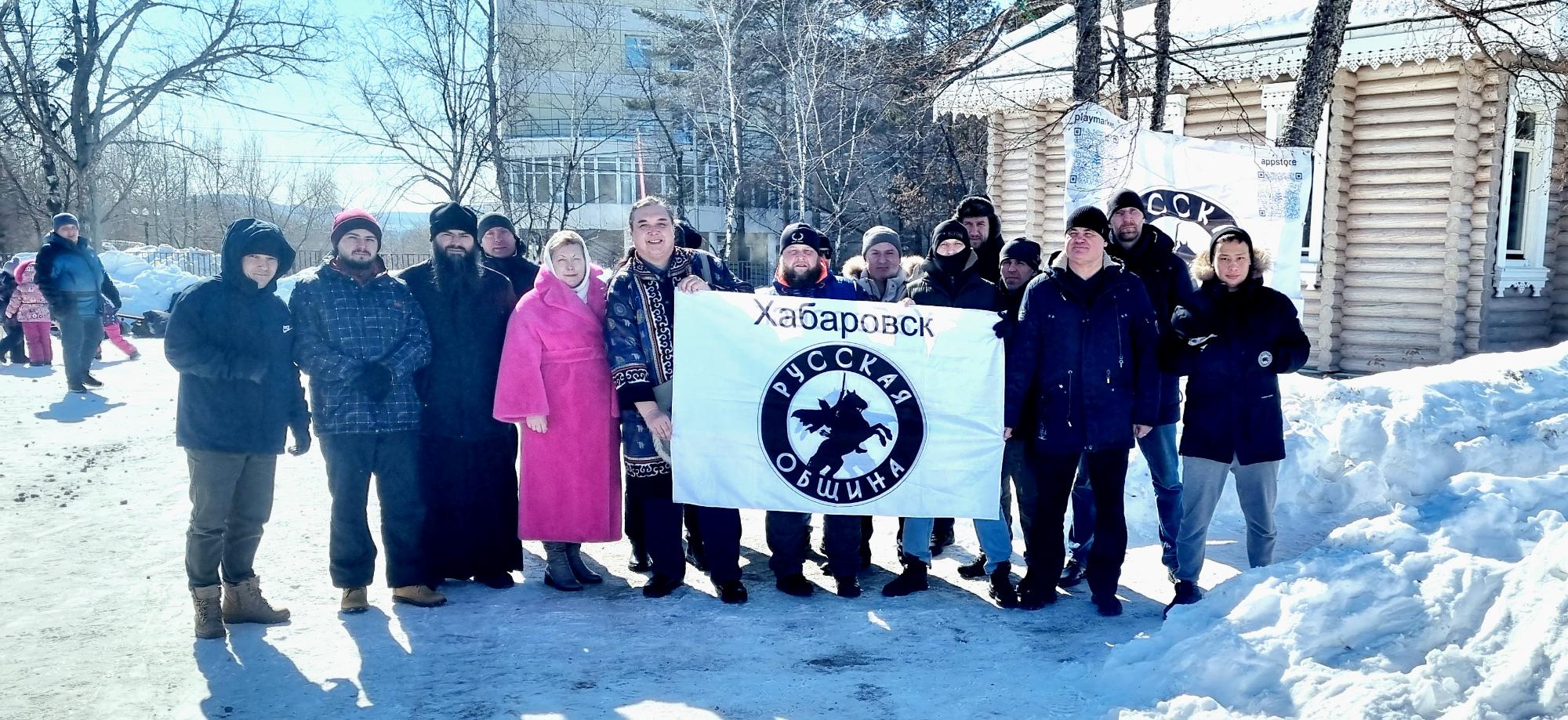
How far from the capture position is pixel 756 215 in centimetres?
3762

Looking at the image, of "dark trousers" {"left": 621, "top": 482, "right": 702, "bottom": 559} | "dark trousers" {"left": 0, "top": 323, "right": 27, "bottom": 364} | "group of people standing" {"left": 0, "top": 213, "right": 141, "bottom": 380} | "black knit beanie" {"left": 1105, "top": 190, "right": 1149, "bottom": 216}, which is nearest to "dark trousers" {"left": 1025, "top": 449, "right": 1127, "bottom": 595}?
"black knit beanie" {"left": 1105, "top": 190, "right": 1149, "bottom": 216}

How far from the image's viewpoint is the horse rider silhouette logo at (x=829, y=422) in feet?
16.1

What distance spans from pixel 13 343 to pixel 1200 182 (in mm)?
15702

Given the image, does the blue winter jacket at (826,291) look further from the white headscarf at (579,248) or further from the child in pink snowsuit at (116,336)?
the child in pink snowsuit at (116,336)

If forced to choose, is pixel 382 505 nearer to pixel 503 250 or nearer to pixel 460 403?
pixel 460 403

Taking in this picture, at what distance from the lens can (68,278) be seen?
11453 mm

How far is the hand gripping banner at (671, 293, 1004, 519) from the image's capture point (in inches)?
193

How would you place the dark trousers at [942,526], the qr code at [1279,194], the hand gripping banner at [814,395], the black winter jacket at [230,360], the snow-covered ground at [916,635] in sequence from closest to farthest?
the snow-covered ground at [916,635]
the black winter jacket at [230,360]
the hand gripping banner at [814,395]
the dark trousers at [942,526]
the qr code at [1279,194]

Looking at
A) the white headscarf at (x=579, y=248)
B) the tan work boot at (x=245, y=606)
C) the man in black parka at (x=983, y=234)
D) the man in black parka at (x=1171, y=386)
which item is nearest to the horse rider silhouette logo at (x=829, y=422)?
the man in black parka at (x=983, y=234)

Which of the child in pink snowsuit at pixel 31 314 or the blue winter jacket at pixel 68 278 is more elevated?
the blue winter jacket at pixel 68 278

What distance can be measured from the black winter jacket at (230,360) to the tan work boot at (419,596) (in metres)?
0.88

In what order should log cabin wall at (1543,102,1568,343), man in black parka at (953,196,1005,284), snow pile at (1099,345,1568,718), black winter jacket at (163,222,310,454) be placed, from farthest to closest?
1. log cabin wall at (1543,102,1568,343)
2. man in black parka at (953,196,1005,284)
3. black winter jacket at (163,222,310,454)
4. snow pile at (1099,345,1568,718)

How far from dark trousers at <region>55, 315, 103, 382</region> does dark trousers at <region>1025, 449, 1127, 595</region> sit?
1147 centimetres

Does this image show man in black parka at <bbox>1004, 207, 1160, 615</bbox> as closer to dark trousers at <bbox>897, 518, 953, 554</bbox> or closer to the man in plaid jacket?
dark trousers at <bbox>897, 518, 953, 554</bbox>
